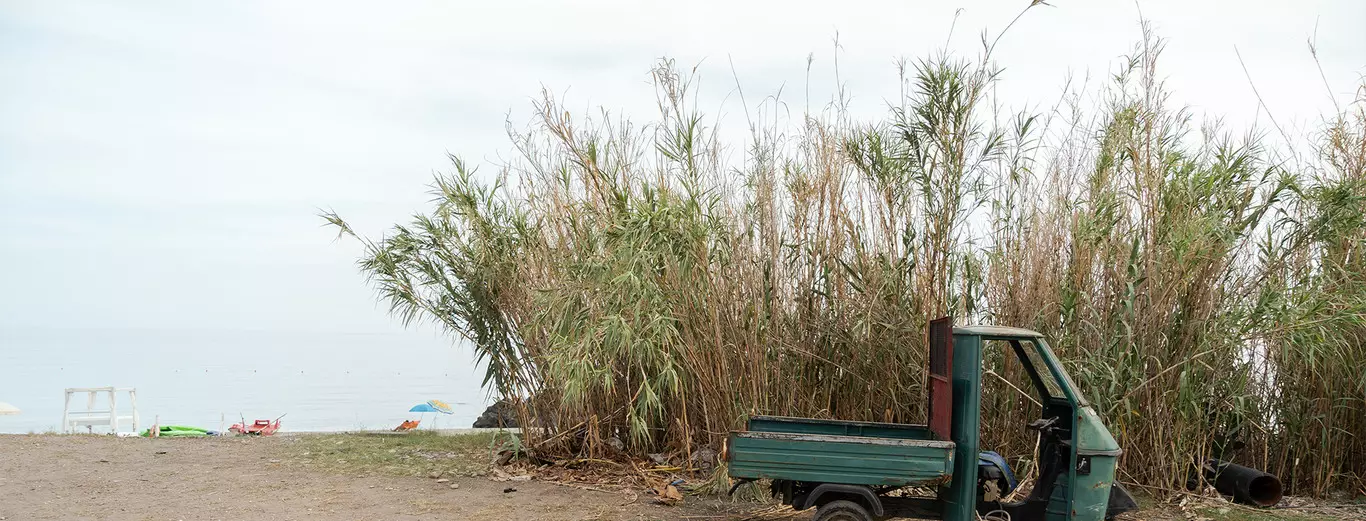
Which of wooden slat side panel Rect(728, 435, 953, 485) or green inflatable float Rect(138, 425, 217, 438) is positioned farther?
green inflatable float Rect(138, 425, 217, 438)

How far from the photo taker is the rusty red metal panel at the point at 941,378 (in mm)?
4383

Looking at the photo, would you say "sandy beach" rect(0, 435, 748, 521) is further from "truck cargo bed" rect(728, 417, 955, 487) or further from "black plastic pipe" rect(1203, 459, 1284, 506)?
"black plastic pipe" rect(1203, 459, 1284, 506)

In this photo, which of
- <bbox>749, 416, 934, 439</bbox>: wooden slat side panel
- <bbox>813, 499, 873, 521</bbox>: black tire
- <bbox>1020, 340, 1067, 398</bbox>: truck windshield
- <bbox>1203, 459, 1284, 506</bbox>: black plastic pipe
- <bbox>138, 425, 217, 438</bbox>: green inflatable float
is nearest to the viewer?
<bbox>813, 499, 873, 521</bbox>: black tire

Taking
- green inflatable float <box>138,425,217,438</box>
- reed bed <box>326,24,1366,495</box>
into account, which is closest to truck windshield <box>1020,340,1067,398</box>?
reed bed <box>326,24,1366,495</box>

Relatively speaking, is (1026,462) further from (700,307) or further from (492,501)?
(492,501)

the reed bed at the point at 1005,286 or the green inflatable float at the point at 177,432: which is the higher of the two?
the reed bed at the point at 1005,286

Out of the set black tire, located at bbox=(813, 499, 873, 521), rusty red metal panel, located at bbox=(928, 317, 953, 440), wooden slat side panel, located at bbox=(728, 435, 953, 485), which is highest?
rusty red metal panel, located at bbox=(928, 317, 953, 440)

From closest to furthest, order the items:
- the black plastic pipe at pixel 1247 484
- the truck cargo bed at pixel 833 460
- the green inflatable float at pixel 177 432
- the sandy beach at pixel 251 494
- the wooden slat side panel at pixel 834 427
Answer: the truck cargo bed at pixel 833 460 < the wooden slat side panel at pixel 834 427 < the sandy beach at pixel 251 494 < the black plastic pipe at pixel 1247 484 < the green inflatable float at pixel 177 432

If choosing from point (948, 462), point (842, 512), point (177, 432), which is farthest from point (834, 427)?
point (177, 432)

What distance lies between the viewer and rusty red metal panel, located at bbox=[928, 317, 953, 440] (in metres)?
4.38

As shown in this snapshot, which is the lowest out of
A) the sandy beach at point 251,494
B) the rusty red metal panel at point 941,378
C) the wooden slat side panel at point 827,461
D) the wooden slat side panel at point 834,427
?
the sandy beach at point 251,494

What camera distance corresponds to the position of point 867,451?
172 inches

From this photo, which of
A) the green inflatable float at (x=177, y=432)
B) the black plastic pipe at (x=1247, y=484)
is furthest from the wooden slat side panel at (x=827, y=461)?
the green inflatable float at (x=177, y=432)

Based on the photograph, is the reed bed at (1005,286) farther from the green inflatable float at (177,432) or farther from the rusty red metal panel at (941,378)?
the green inflatable float at (177,432)
